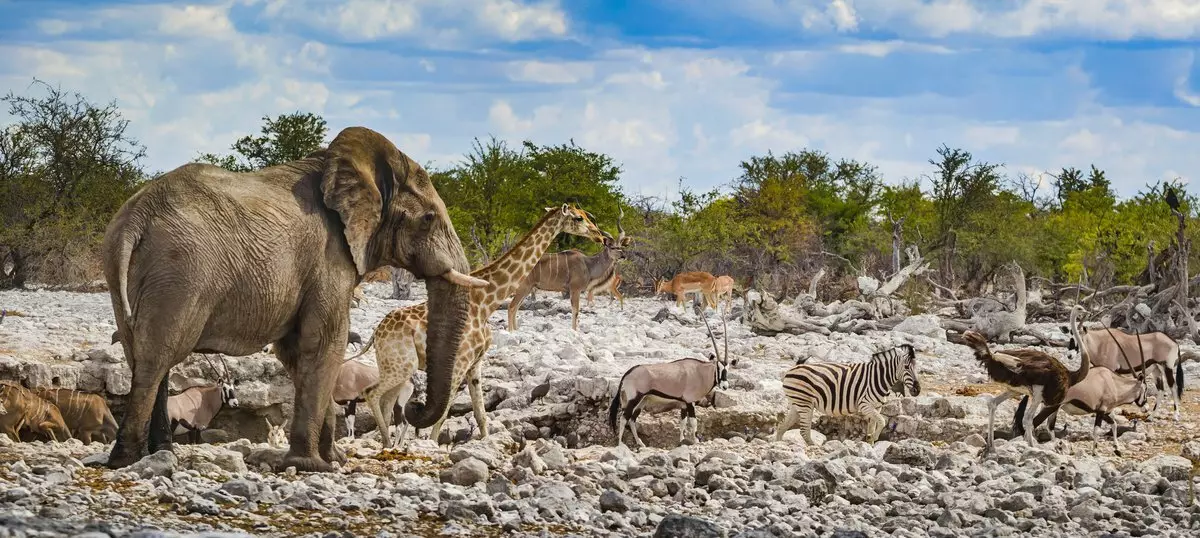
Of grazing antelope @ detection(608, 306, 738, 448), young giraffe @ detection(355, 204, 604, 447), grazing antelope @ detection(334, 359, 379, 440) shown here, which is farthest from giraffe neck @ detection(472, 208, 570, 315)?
grazing antelope @ detection(334, 359, 379, 440)

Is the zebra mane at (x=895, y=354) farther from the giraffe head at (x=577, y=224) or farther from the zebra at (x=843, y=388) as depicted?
the giraffe head at (x=577, y=224)

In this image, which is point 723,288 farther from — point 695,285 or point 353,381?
point 353,381

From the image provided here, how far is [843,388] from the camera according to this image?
11.7 m

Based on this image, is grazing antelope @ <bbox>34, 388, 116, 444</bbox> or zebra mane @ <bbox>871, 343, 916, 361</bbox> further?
zebra mane @ <bbox>871, 343, 916, 361</bbox>

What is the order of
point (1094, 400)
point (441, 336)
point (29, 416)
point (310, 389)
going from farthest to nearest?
1. point (1094, 400)
2. point (29, 416)
3. point (441, 336)
4. point (310, 389)

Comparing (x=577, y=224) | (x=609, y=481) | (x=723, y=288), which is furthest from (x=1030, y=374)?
(x=723, y=288)

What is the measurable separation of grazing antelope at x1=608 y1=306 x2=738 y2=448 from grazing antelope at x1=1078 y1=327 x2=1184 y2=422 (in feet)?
16.2

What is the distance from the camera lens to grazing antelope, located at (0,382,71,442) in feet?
33.6

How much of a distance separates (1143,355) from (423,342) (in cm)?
823

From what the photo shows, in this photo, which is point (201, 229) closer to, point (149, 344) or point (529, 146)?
point (149, 344)

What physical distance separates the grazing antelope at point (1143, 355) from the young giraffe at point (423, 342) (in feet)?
21.4

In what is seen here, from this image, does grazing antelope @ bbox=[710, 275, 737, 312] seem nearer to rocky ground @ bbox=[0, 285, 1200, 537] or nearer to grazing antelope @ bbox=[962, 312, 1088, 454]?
rocky ground @ bbox=[0, 285, 1200, 537]

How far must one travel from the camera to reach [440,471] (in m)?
8.33

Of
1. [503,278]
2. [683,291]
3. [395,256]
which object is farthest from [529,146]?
[395,256]
